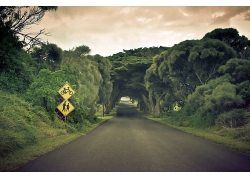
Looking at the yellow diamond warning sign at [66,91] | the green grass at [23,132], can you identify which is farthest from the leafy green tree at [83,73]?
the green grass at [23,132]

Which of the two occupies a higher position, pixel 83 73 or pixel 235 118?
pixel 83 73

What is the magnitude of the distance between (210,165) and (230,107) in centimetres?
1153

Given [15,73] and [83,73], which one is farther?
[83,73]

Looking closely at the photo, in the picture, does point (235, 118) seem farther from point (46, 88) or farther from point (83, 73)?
point (83, 73)

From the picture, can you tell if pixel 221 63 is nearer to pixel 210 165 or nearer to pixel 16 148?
pixel 210 165

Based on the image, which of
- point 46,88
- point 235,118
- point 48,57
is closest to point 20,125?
point 46,88

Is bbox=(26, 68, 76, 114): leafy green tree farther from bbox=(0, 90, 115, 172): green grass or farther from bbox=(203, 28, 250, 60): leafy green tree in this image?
bbox=(203, 28, 250, 60): leafy green tree

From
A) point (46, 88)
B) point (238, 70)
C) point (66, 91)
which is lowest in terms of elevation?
point (66, 91)

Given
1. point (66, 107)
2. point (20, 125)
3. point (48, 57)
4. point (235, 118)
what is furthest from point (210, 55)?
point (20, 125)

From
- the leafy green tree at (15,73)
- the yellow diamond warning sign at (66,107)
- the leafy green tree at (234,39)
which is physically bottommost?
the yellow diamond warning sign at (66,107)

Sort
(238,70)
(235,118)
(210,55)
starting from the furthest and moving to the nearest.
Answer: (210,55) → (238,70) → (235,118)

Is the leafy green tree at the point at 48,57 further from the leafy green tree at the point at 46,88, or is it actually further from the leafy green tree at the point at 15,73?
the leafy green tree at the point at 15,73

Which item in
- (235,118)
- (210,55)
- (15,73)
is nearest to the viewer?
(15,73)

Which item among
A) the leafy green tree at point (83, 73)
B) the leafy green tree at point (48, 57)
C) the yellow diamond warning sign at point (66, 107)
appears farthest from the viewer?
the leafy green tree at point (83, 73)
